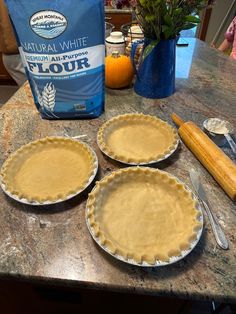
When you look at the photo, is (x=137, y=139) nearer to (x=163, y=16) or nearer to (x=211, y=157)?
(x=211, y=157)

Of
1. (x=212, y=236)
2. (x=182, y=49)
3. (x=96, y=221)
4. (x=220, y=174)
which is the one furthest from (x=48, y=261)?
(x=182, y=49)

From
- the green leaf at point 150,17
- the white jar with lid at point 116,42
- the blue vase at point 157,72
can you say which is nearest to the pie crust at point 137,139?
the blue vase at point 157,72

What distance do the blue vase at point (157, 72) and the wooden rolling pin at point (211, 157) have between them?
0.79ft

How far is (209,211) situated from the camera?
0.57 metres

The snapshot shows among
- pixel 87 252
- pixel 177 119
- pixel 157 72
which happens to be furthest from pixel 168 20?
pixel 87 252

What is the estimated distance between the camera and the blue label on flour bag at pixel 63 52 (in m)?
0.69

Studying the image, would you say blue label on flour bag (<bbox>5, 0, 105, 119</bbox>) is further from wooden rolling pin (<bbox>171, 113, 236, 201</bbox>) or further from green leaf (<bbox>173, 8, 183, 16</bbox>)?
wooden rolling pin (<bbox>171, 113, 236, 201</bbox>)

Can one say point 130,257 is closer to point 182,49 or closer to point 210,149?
point 210,149

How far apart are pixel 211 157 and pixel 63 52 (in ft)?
1.79

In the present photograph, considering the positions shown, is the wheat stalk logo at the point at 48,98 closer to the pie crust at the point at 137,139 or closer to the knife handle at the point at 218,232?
the pie crust at the point at 137,139

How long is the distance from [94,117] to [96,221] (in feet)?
1.55

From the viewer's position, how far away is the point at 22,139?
0.81 m

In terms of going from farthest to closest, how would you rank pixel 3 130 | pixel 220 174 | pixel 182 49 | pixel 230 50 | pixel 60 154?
pixel 230 50
pixel 182 49
pixel 3 130
pixel 60 154
pixel 220 174

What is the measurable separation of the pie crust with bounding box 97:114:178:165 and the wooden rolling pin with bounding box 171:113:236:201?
4 centimetres
